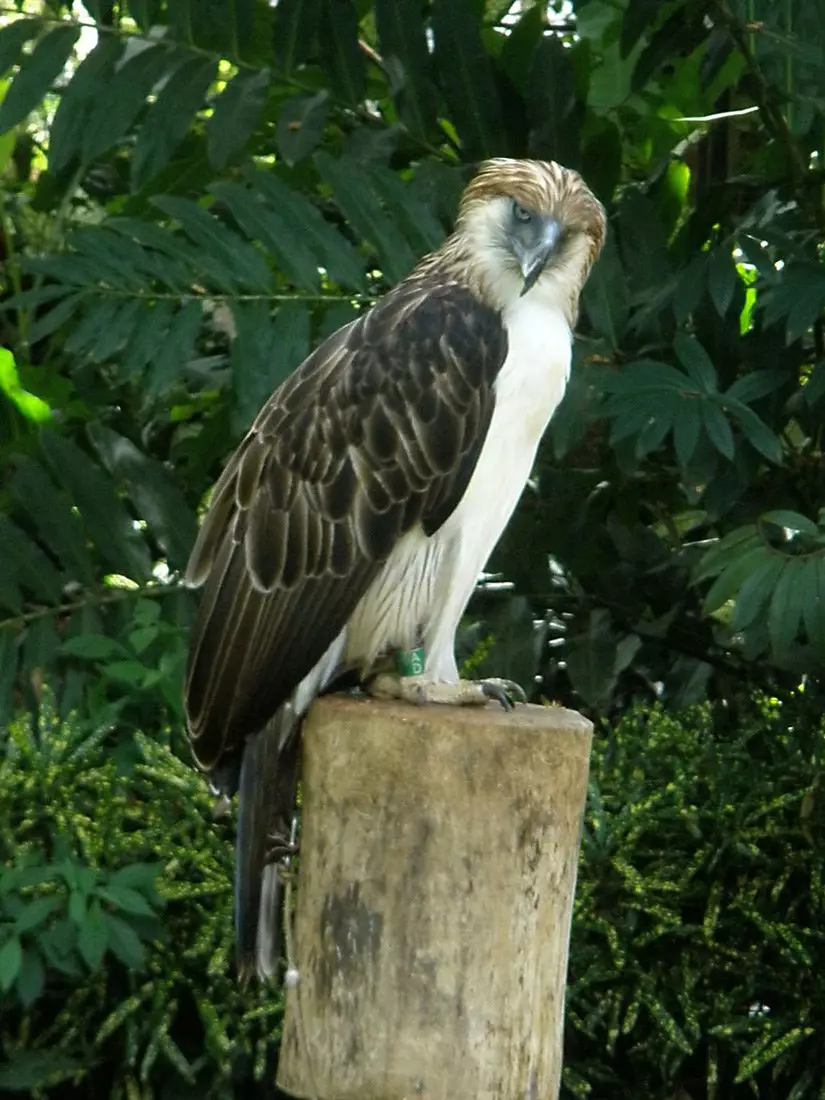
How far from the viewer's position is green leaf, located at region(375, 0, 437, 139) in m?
3.46

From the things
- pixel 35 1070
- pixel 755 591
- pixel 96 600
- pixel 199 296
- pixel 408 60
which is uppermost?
pixel 408 60

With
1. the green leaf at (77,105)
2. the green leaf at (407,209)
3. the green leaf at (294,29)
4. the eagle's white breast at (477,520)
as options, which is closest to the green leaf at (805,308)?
the eagle's white breast at (477,520)

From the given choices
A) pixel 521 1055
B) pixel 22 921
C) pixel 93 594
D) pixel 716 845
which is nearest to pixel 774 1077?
pixel 716 845

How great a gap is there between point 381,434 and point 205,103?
1203 mm

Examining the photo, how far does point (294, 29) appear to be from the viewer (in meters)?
3.44

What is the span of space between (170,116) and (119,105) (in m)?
0.11

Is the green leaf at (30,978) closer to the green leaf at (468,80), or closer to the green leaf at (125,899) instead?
the green leaf at (125,899)

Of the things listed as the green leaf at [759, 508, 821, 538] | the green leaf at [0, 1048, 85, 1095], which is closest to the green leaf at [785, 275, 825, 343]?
the green leaf at [759, 508, 821, 538]

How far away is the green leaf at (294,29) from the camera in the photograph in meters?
3.42

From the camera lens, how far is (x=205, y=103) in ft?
11.2

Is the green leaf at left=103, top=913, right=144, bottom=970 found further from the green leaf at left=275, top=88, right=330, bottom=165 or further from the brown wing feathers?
the green leaf at left=275, top=88, right=330, bottom=165

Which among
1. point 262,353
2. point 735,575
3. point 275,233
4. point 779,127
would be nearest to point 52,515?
point 262,353

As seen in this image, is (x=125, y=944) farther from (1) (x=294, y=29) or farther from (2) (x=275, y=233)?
(1) (x=294, y=29)

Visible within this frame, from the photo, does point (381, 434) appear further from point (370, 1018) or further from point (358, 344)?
point (370, 1018)
